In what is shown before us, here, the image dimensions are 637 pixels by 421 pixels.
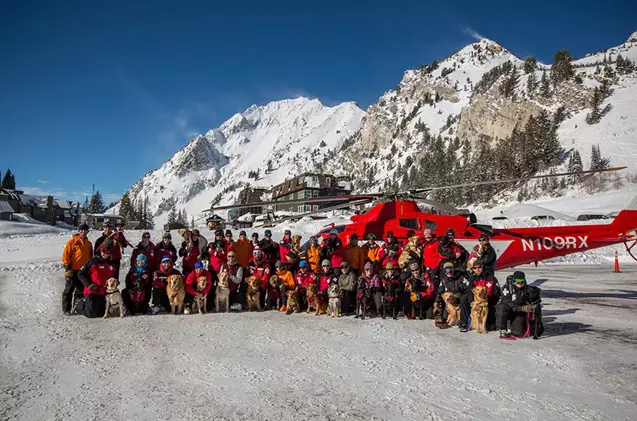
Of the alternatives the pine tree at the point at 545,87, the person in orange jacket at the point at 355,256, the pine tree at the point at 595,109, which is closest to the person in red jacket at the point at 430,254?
the person in orange jacket at the point at 355,256

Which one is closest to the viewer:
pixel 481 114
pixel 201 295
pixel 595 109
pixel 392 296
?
pixel 392 296

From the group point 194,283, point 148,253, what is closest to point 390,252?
point 194,283

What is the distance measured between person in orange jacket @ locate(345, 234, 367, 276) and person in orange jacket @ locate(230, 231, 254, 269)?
2.44 meters

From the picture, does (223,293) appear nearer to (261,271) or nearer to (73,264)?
(261,271)

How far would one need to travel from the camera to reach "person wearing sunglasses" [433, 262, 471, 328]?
23.2ft

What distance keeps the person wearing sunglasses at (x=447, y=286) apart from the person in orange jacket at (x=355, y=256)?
6.74ft

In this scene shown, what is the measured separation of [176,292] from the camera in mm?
7816

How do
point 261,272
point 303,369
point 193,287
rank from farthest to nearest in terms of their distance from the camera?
1. point 261,272
2. point 193,287
3. point 303,369

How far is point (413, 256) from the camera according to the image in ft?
27.4

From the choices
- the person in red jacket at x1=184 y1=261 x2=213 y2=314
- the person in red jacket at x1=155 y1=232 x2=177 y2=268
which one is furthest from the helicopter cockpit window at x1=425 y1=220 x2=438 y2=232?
the person in red jacket at x1=155 y1=232 x2=177 y2=268

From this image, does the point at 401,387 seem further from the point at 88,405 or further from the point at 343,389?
the point at 88,405

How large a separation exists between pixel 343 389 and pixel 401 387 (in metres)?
0.67

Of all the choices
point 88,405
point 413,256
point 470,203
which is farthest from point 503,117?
point 88,405

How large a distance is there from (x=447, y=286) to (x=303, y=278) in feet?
10.00
